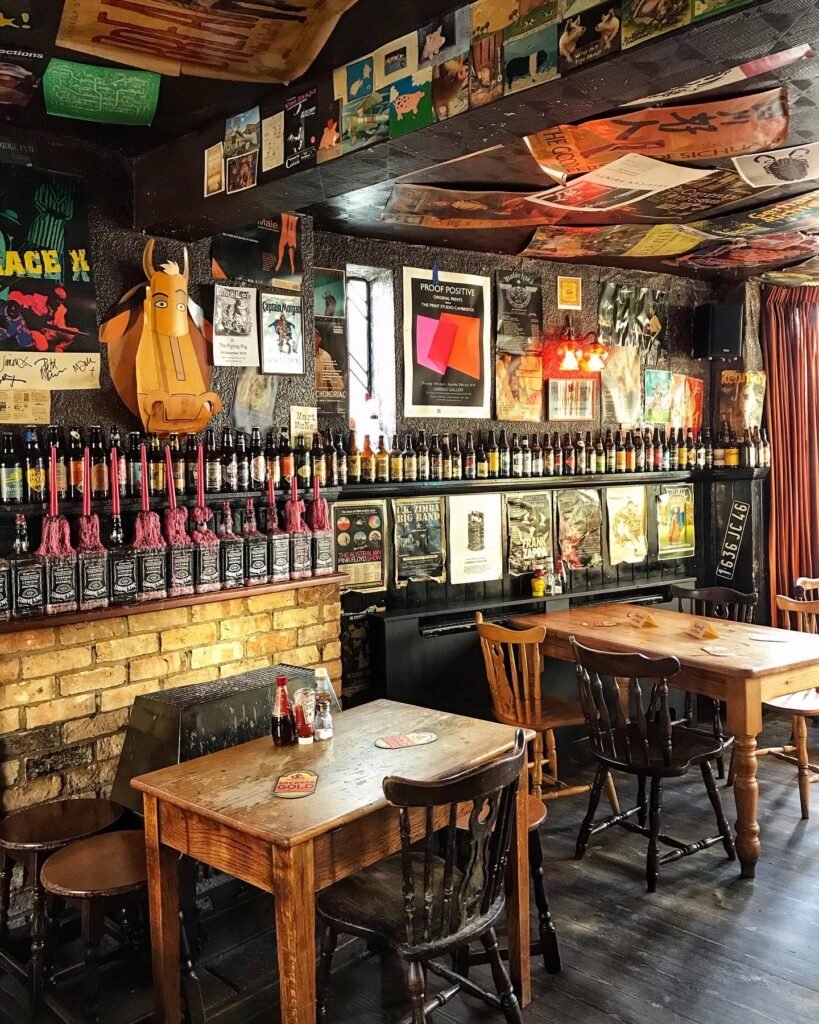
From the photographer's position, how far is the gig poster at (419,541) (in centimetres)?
496

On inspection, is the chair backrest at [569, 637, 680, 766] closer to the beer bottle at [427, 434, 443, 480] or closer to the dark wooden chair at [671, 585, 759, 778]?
the dark wooden chair at [671, 585, 759, 778]

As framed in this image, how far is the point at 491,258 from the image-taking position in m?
5.47

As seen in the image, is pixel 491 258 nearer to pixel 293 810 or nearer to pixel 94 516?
pixel 94 516

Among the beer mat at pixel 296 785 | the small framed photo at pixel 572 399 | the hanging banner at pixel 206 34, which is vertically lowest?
the beer mat at pixel 296 785

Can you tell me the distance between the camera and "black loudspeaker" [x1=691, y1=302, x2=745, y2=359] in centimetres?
636

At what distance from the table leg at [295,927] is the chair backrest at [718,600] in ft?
11.7

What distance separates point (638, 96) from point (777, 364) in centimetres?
478

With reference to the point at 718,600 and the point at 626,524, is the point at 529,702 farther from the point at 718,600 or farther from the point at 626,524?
the point at 626,524

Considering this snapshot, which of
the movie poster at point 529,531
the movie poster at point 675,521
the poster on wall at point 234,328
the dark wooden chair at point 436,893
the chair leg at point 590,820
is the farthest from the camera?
the movie poster at point 675,521

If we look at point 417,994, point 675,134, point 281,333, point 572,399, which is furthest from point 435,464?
point 417,994

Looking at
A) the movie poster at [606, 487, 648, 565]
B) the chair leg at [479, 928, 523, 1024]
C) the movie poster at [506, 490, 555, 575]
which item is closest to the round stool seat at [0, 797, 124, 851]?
the chair leg at [479, 928, 523, 1024]

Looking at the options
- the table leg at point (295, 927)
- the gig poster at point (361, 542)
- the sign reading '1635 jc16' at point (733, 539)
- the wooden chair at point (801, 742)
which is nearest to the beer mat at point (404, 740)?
the table leg at point (295, 927)

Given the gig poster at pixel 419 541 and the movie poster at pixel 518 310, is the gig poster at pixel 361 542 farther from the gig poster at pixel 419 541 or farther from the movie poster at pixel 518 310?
the movie poster at pixel 518 310

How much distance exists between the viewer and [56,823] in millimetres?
2920
